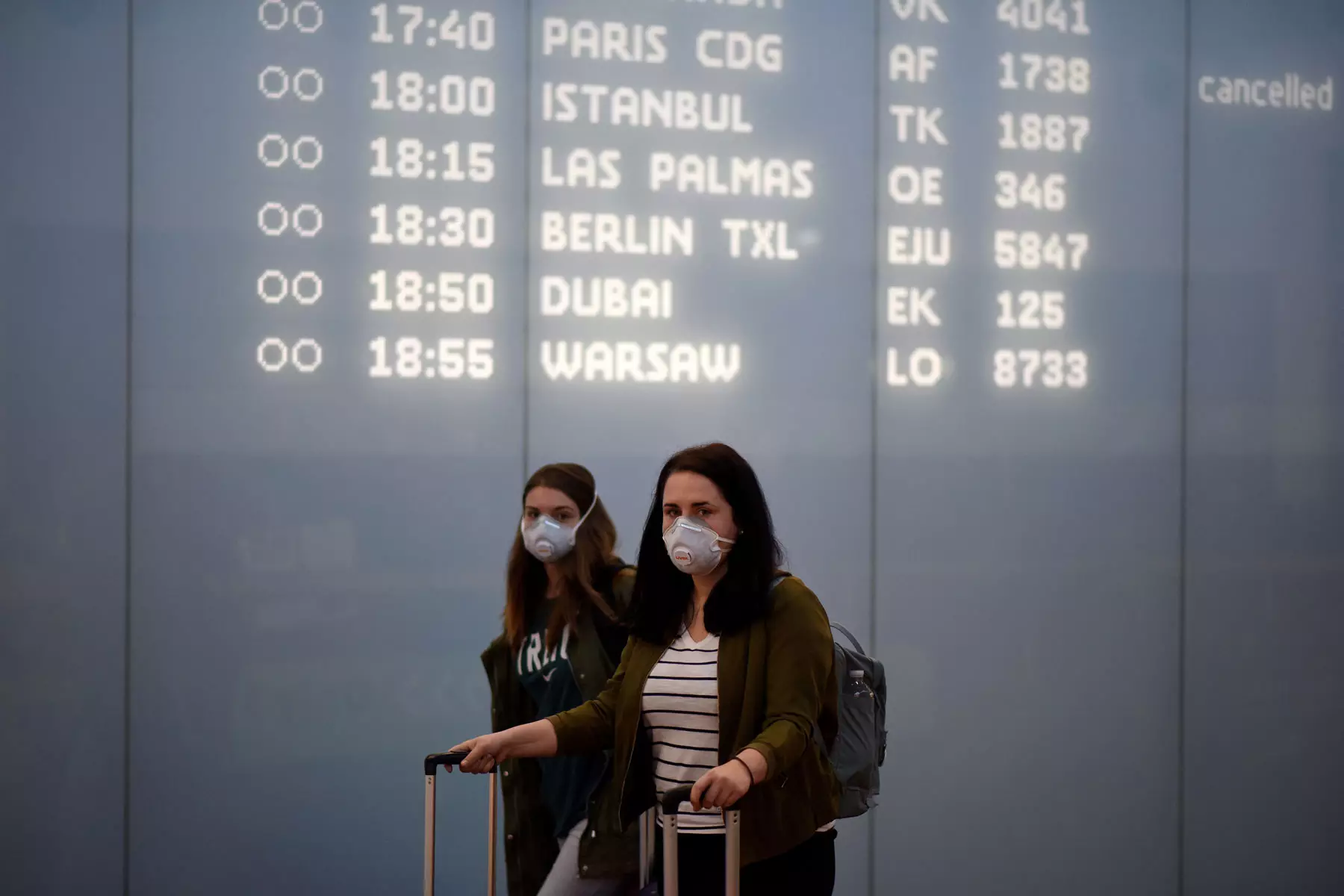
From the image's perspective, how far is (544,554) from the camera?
2.90 m

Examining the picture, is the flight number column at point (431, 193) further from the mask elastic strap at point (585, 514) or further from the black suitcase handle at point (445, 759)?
the black suitcase handle at point (445, 759)

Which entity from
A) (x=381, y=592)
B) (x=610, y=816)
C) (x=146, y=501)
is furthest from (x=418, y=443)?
(x=610, y=816)

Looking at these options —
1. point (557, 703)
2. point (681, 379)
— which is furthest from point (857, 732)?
point (681, 379)

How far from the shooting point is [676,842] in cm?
204

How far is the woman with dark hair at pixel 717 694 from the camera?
7.24 ft

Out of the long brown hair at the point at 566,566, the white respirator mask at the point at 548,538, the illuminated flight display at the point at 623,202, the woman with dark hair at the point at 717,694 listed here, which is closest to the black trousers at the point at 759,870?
the woman with dark hair at the point at 717,694

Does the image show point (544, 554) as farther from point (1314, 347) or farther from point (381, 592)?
point (1314, 347)

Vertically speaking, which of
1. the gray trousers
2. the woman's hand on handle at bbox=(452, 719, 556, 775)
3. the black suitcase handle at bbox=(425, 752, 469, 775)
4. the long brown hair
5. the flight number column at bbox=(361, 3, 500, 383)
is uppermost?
the flight number column at bbox=(361, 3, 500, 383)

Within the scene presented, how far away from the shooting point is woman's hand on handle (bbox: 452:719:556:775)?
2.24m

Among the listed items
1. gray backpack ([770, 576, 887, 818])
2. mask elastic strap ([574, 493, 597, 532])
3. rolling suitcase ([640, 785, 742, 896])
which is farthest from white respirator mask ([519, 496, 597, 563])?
rolling suitcase ([640, 785, 742, 896])

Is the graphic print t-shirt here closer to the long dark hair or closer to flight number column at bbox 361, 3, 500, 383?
the long dark hair

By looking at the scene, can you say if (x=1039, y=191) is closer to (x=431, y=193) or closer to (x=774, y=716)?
(x=431, y=193)

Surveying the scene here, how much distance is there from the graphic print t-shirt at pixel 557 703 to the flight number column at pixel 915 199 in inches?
82.1

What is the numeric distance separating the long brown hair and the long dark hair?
477 mm
